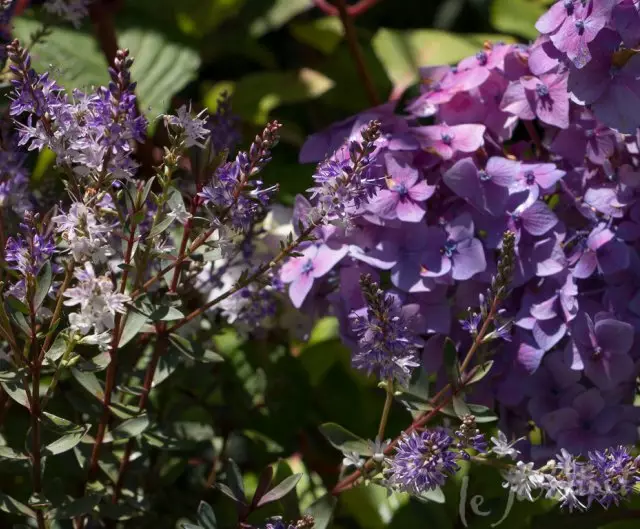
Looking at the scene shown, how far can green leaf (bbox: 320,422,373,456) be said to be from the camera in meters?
0.66

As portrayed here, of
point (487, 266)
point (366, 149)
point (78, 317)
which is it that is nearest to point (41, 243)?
point (78, 317)

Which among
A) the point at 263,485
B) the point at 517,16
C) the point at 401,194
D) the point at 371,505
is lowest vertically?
the point at 371,505

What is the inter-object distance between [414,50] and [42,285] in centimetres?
95

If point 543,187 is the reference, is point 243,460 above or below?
below

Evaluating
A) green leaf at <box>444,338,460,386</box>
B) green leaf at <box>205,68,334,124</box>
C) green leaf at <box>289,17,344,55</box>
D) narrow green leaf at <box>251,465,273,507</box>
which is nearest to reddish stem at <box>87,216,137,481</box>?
narrow green leaf at <box>251,465,273,507</box>

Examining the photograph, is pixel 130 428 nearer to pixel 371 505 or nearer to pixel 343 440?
pixel 343 440

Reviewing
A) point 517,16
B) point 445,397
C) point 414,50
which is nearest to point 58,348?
point 445,397

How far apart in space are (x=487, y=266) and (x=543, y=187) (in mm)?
78

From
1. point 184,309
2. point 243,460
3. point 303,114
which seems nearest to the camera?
point 184,309

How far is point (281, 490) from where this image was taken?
68 centimetres

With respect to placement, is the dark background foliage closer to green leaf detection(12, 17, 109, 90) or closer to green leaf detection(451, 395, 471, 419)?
green leaf detection(12, 17, 109, 90)

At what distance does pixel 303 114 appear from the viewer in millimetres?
1623

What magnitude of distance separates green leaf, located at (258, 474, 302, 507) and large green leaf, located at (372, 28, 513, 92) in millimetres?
791

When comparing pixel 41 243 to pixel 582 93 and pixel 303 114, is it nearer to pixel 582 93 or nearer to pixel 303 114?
pixel 582 93
